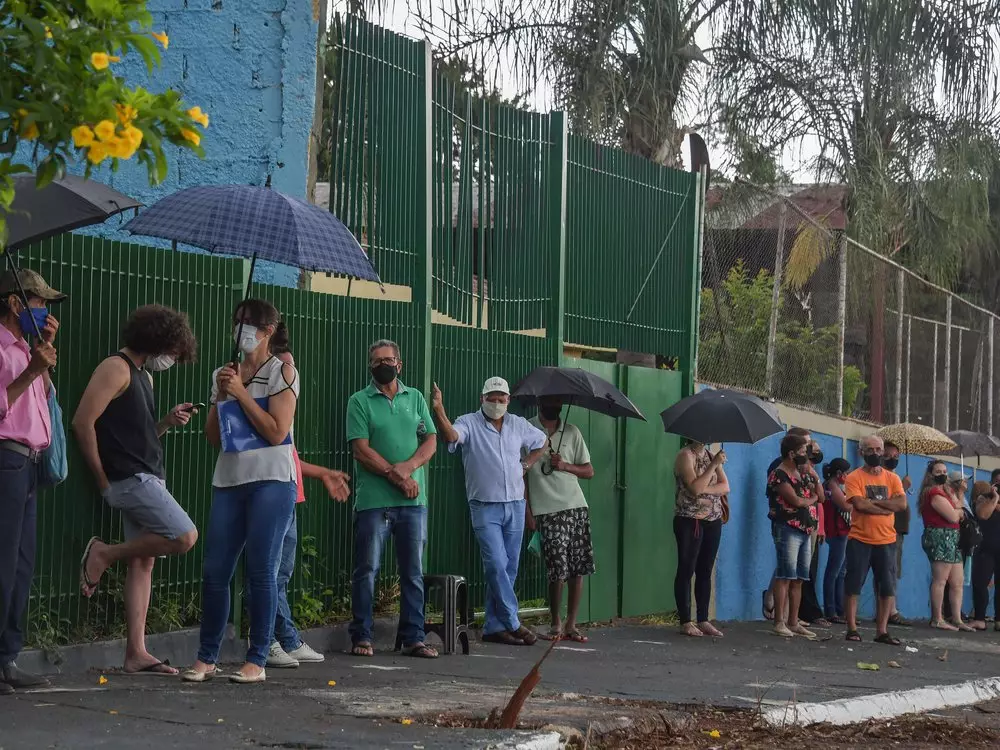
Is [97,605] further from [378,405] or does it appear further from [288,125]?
[288,125]

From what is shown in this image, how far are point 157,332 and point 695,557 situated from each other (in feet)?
20.2

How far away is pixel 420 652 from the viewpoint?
9.62 meters

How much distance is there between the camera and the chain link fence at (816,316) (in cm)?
1628

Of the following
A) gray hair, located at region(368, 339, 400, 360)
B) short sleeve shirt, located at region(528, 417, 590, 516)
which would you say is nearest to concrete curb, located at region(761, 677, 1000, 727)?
short sleeve shirt, located at region(528, 417, 590, 516)

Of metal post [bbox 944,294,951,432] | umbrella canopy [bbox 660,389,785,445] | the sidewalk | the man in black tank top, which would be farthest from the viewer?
metal post [bbox 944,294,951,432]

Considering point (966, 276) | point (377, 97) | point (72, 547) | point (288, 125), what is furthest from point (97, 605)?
point (966, 276)

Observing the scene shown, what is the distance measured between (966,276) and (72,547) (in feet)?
90.1

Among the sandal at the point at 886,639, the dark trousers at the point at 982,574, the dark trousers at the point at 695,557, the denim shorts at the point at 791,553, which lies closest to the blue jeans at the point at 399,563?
the dark trousers at the point at 695,557

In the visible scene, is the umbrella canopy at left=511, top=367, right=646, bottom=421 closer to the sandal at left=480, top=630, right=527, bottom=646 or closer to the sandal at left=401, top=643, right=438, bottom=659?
the sandal at left=480, top=630, right=527, bottom=646

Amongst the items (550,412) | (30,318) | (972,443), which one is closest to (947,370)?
(972,443)

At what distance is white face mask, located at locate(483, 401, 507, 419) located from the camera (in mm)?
10922

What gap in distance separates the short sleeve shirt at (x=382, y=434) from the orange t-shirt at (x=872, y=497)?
17.6 ft

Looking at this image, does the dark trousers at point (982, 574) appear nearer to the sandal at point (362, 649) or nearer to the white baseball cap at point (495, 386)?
the white baseball cap at point (495, 386)

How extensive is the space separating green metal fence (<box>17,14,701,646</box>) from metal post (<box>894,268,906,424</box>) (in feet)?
19.9
